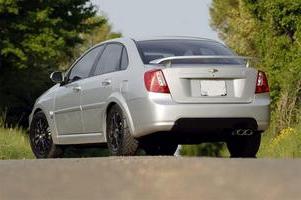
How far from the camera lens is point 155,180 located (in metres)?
5.95

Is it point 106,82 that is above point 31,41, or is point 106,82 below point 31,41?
above

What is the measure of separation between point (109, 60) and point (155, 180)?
396 centimetres

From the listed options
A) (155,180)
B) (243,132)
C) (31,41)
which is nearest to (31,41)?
(31,41)

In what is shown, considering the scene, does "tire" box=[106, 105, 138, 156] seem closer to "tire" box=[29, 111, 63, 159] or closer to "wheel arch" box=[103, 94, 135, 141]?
"wheel arch" box=[103, 94, 135, 141]

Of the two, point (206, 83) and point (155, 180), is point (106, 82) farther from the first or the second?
point (155, 180)

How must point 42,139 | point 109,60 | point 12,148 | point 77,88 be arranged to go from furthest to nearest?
point 12,148
point 42,139
point 77,88
point 109,60

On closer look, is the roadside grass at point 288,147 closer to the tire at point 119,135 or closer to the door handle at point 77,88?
the door handle at point 77,88

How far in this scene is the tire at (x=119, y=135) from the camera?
8.89m

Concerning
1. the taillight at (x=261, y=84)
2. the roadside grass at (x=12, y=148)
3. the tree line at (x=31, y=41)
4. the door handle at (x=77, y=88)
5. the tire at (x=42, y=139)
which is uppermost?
the taillight at (x=261, y=84)

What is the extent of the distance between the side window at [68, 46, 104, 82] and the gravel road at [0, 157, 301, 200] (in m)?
3.87

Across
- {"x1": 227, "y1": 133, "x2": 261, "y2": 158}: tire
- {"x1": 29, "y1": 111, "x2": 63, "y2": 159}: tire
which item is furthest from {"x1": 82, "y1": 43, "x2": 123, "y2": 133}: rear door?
{"x1": 227, "y1": 133, "x2": 261, "y2": 158}: tire

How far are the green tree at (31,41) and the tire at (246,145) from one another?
2445cm

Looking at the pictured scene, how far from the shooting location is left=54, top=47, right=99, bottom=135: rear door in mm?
10180

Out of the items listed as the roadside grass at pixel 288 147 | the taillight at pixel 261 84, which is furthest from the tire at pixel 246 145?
the roadside grass at pixel 288 147
